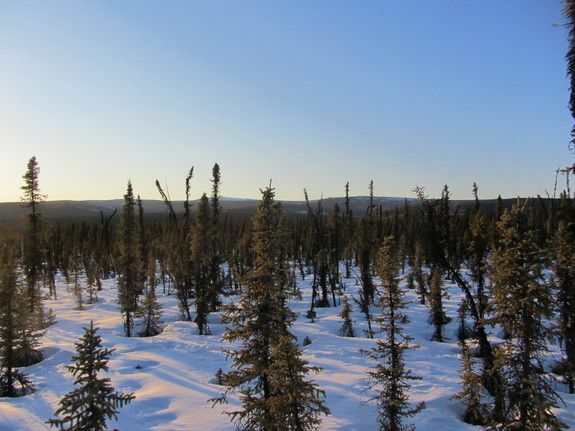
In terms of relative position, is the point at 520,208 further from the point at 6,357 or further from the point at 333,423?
the point at 6,357

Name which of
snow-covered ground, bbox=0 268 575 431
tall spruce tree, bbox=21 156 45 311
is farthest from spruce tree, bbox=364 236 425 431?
tall spruce tree, bbox=21 156 45 311

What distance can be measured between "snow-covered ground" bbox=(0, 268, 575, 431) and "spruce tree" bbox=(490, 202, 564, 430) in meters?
5.12

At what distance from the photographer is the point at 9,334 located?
1945 centimetres

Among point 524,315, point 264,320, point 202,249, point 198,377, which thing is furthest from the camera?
point 202,249

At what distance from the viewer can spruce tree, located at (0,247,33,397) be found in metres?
18.8

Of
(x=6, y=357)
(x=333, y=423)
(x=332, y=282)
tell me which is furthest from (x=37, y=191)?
(x=333, y=423)

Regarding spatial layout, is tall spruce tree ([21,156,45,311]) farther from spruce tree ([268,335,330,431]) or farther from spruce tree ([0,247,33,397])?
spruce tree ([268,335,330,431])

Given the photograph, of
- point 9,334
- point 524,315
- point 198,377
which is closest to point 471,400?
point 524,315

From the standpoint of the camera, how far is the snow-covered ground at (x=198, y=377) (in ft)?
51.0

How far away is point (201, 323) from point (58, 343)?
8728mm

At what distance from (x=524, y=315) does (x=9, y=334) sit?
802 inches

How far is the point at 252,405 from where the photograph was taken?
11.9 metres

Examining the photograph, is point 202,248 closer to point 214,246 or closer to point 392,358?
point 214,246

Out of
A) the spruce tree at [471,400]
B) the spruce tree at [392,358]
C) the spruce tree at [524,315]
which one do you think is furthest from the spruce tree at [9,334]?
the spruce tree at [524,315]
